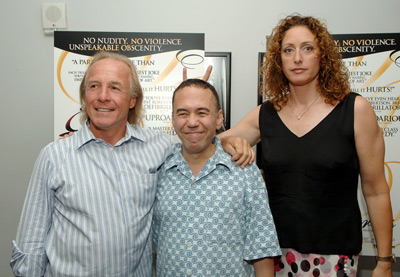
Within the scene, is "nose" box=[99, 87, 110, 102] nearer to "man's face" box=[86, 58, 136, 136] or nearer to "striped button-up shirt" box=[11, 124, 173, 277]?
"man's face" box=[86, 58, 136, 136]

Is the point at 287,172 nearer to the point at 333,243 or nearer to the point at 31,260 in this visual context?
the point at 333,243

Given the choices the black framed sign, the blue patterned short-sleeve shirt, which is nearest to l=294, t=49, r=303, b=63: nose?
the blue patterned short-sleeve shirt

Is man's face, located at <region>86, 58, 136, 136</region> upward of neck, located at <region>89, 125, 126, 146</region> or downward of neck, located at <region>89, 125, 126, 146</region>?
upward

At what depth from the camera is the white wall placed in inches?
105

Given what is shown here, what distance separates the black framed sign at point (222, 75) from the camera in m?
2.64

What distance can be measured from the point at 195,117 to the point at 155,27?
63.1 inches

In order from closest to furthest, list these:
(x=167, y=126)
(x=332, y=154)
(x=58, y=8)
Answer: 1. (x=332, y=154)
2. (x=167, y=126)
3. (x=58, y=8)

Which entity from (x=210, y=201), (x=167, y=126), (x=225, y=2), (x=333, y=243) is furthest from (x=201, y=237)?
(x=225, y=2)

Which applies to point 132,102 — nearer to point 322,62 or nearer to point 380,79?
point 322,62

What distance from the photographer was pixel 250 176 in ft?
4.67

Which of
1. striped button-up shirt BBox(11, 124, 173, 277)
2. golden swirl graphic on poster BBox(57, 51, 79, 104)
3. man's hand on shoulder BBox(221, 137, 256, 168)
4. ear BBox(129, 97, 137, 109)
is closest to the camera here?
striped button-up shirt BBox(11, 124, 173, 277)

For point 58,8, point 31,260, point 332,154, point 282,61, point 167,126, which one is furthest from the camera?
point 58,8

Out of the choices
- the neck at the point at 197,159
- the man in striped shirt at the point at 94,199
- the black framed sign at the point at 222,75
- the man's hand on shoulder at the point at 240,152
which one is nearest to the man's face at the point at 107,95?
the man in striped shirt at the point at 94,199

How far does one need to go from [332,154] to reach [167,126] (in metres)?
1.16
